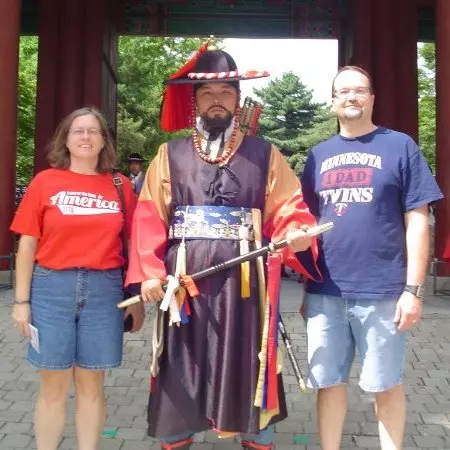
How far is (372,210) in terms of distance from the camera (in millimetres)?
2855

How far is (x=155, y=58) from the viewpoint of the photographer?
28734mm

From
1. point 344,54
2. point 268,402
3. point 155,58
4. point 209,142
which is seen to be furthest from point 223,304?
point 155,58

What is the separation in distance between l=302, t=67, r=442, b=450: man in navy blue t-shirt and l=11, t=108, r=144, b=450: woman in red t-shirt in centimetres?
96

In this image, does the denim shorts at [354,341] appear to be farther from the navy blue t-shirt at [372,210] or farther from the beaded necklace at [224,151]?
the beaded necklace at [224,151]

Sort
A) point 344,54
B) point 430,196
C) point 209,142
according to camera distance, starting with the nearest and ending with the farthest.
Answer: point 430,196 < point 209,142 < point 344,54

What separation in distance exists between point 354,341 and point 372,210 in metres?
0.63

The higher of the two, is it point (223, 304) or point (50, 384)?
point (223, 304)

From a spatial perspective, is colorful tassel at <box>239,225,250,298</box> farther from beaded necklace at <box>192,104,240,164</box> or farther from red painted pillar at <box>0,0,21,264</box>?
red painted pillar at <box>0,0,21,264</box>

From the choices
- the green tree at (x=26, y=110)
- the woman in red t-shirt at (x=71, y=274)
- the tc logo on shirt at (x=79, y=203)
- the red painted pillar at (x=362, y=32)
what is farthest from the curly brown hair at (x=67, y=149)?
the green tree at (x=26, y=110)

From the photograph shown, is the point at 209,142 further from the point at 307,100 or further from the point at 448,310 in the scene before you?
the point at 307,100

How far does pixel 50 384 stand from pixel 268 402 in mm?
1010

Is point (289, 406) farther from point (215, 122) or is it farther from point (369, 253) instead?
point (215, 122)

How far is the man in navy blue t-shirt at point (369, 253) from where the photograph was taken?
2850 mm

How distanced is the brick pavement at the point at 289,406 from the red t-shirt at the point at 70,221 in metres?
1.20
